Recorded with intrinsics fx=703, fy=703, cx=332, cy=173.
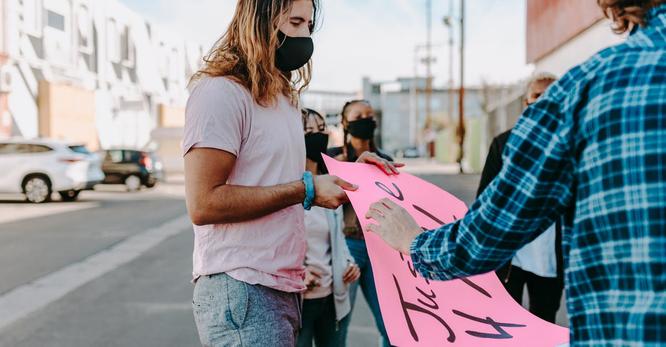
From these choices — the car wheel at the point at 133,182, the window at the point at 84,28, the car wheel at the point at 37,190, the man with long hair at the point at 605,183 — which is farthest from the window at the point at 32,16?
the man with long hair at the point at 605,183

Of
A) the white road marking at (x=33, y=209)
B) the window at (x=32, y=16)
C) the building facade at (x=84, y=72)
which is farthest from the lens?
the building facade at (x=84, y=72)

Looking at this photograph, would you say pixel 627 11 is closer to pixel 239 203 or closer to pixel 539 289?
pixel 239 203

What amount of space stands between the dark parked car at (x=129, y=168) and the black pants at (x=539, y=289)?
21503mm

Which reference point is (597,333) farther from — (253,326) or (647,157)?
(253,326)

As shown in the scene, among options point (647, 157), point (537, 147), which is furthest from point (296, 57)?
point (647, 157)

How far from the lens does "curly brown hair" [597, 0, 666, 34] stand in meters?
1.28

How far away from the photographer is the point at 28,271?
8328 millimetres

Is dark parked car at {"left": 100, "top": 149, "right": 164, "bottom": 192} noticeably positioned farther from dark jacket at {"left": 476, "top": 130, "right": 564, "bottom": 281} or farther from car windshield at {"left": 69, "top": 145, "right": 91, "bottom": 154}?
dark jacket at {"left": 476, "top": 130, "right": 564, "bottom": 281}

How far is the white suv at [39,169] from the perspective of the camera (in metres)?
18.4

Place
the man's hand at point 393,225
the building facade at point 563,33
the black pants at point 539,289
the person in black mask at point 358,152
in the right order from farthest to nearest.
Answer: the building facade at point 563,33
the person in black mask at point 358,152
the black pants at point 539,289
the man's hand at point 393,225

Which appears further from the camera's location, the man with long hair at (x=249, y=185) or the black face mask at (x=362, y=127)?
the black face mask at (x=362, y=127)

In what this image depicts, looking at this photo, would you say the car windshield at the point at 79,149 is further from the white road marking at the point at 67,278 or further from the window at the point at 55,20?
the window at the point at 55,20

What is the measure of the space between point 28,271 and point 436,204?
722 cm

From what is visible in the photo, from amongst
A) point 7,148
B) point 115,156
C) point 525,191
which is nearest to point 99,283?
point 525,191
